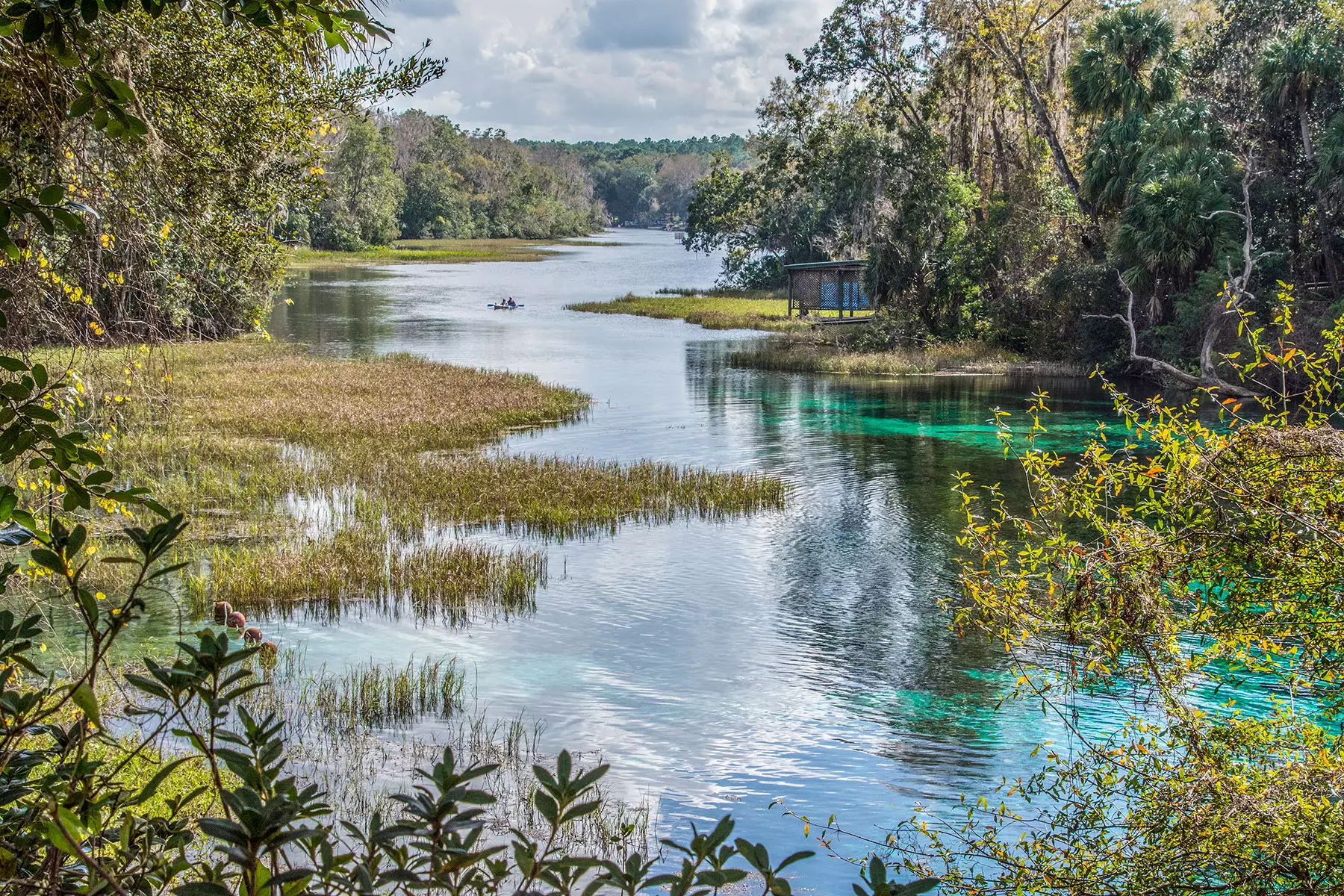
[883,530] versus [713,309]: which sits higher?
[713,309]

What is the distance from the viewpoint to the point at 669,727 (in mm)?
11047

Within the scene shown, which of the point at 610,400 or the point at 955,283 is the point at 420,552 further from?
the point at 955,283

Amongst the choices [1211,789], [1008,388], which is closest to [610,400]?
[1008,388]

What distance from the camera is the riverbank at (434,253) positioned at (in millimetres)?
100062

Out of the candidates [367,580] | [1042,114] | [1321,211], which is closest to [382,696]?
[367,580]

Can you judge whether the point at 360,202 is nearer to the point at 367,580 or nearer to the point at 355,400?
the point at 355,400

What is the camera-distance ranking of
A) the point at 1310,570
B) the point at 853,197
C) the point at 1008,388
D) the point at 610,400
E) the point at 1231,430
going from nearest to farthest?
the point at 1310,570 < the point at 1231,430 < the point at 610,400 < the point at 1008,388 < the point at 853,197

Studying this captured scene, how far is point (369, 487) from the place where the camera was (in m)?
19.2

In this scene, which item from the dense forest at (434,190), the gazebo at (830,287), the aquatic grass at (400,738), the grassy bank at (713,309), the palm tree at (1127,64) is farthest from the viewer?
the dense forest at (434,190)

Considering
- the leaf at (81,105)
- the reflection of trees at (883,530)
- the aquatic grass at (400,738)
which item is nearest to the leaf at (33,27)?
the leaf at (81,105)

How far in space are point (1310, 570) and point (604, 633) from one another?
8.33 meters

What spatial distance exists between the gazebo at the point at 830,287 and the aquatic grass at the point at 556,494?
93.0 ft

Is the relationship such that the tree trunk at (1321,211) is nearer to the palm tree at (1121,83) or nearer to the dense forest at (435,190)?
the palm tree at (1121,83)

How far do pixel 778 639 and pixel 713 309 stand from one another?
4563 cm
